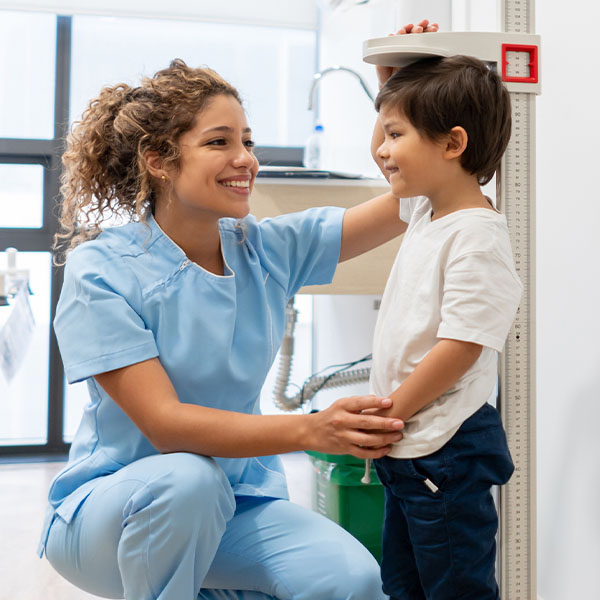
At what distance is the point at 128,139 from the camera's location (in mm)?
1278

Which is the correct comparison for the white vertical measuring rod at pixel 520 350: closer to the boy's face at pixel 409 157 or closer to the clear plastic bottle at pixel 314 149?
the boy's face at pixel 409 157

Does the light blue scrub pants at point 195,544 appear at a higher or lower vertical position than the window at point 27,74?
lower

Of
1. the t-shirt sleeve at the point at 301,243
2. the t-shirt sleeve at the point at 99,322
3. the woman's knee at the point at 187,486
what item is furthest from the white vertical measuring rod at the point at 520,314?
the t-shirt sleeve at the point at 99,322

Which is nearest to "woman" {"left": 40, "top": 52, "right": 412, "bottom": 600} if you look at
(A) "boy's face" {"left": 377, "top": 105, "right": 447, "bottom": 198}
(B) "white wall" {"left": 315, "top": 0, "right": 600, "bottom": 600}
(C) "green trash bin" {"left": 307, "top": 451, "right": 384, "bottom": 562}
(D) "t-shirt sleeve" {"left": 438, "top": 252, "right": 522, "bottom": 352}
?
(D) "t-shirt sleeve" {"left": 438, "top": 252, "right": 522, "bottom": 352}

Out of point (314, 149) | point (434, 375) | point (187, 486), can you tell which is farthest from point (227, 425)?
point (314, 149)

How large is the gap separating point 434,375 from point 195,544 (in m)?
0.44

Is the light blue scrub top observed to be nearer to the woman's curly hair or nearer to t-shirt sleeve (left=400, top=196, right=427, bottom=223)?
the woman's curly hair

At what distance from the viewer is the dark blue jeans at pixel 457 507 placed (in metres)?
1.03

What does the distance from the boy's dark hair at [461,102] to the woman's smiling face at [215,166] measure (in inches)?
11.7

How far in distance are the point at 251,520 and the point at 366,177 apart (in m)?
1.13

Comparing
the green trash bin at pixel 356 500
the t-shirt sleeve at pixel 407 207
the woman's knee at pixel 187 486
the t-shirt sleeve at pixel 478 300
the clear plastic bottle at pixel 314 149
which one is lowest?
the green trash bin at pixel 356 500

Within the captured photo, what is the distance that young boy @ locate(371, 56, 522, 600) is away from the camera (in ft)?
3.27

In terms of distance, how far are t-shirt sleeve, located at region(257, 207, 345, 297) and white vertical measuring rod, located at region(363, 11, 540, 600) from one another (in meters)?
0.36

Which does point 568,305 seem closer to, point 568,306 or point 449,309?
point 568,306
